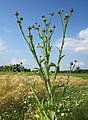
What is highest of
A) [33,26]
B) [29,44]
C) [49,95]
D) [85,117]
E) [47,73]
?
[33,26]

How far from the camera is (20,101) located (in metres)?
9.65

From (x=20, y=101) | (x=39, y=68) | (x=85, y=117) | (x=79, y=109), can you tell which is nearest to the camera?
(x=39, y=68)

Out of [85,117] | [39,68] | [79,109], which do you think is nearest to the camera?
[39,68]

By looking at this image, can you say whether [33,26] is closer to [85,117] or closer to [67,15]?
Result: [67,15]

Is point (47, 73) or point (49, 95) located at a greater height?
point (47, 73)

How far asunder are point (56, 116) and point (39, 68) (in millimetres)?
723

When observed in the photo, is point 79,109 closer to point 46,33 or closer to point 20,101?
point 20,101

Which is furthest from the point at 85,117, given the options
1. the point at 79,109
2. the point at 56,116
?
the point at 56,116

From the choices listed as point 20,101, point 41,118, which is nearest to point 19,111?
point 20,101

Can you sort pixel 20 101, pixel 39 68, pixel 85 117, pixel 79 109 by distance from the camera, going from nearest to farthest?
1. pixel 39 68
2. pixel 85 117
3. pixel 79 109
4. pixel 20 101

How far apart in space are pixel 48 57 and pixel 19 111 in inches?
186

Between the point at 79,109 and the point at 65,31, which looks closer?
the point at 65,31

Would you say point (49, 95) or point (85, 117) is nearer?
point (49, 95)

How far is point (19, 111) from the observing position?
875 cm
